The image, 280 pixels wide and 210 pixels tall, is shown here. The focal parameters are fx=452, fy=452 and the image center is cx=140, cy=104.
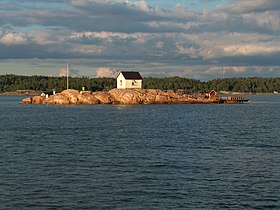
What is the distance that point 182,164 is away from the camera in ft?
117

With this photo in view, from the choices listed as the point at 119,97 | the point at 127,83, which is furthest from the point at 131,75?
the point at 119,97

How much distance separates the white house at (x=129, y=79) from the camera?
5192 inches

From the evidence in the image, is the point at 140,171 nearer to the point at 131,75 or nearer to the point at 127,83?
the point at 127,83

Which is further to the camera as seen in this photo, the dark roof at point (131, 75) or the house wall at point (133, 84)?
the dark roof at point (131, 75)

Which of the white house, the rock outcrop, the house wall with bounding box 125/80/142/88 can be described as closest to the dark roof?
the white house

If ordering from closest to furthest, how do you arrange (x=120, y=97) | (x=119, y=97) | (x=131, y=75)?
(x=120, y=97) < (x=119, y=97) < (x=131, y=75)

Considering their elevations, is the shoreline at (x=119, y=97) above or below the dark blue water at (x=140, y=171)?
above

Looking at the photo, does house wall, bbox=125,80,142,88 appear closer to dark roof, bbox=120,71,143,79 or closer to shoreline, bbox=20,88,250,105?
dark roof, bbox=120,71,143,79

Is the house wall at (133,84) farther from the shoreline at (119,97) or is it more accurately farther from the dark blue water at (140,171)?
the dark blue water at (140,171)

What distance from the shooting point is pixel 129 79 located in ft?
433

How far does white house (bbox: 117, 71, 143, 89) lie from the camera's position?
13188 cm

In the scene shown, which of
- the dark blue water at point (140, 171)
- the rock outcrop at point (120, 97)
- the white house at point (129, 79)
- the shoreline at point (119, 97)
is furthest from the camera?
the white house at point (129, 79)

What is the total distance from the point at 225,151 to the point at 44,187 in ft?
66.8

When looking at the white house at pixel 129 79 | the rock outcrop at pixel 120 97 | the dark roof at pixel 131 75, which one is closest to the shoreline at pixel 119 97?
the rock outcrop at pixel 120 97
